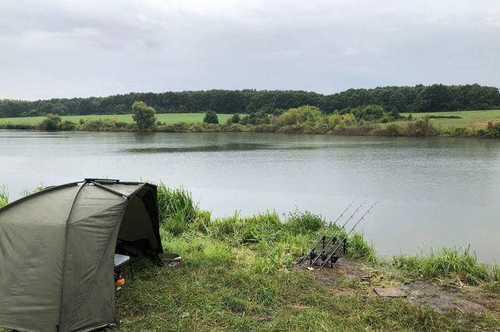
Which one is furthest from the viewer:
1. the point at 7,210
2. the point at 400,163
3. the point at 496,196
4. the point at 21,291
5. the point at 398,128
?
the point at 398,128

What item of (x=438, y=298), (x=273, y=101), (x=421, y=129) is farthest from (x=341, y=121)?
(x=438, y=298)

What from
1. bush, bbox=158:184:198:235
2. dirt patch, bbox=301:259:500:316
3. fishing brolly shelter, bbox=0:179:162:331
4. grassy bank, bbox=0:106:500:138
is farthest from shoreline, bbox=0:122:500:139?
fishing brolly shelter, bbox=0:179:162:331

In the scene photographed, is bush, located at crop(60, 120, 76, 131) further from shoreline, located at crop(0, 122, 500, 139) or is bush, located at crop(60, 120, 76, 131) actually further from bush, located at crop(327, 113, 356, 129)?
bush, located at crop(327, 113, 356, 129)

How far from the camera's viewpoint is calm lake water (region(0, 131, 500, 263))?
509 inches

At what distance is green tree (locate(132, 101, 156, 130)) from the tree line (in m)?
20.2

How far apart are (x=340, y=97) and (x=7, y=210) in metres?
78.1

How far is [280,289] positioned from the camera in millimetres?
6250

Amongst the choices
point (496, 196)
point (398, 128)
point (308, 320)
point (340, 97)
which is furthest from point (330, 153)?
point (340, 97)

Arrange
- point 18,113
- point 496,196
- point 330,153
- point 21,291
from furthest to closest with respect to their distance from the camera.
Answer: point 18,113 → point 330,153 → point 496,196 → point 21,291

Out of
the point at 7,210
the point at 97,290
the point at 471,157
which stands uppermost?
the point at 7,210

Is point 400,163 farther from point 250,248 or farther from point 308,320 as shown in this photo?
point 308,320

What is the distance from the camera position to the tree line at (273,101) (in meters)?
69.0

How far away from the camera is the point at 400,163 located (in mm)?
28578

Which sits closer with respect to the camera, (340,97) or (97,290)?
(97,290)
